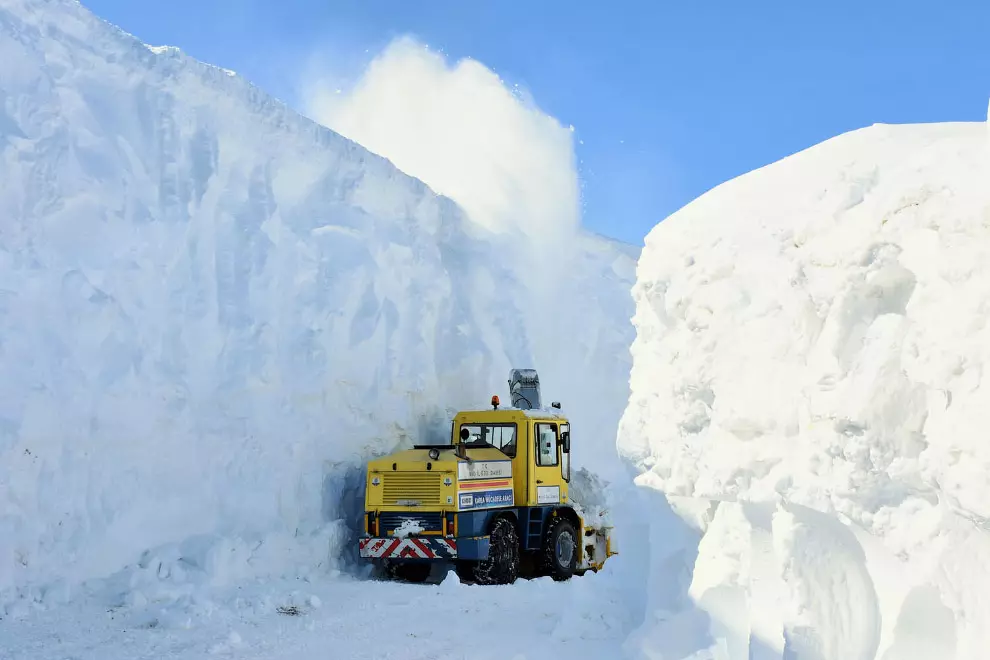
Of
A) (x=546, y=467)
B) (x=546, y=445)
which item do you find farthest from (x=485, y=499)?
(x=546, y=445)

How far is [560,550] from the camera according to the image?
472 inches

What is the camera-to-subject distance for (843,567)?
446 centimetres

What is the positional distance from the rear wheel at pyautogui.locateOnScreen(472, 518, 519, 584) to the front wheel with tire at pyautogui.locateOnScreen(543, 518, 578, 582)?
0.51m

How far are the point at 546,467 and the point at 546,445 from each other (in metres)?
0.30

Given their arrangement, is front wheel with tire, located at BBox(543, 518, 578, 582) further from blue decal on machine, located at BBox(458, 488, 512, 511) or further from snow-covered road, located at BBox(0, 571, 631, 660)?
snow-covered road, located at BBox(0, 571, 631, 660)

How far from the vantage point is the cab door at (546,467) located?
469 inches

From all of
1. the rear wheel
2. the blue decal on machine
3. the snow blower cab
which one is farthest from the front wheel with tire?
the blue decal on machine

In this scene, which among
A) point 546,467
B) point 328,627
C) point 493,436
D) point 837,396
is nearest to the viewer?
point 837,396

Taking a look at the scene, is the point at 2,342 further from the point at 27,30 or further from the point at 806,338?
the point at 806,338

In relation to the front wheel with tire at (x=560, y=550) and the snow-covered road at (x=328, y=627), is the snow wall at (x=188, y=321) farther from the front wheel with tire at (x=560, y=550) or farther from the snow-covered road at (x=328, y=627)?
the front wheel with tire at (x=560, y=550)

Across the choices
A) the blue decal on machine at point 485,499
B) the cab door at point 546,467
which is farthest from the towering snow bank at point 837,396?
the cab door at point 546,467

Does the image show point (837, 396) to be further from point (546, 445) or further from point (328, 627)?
point (546, 445)

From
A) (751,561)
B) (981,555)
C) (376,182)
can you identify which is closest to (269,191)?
(376,182)

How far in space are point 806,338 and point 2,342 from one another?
7.50 meters
